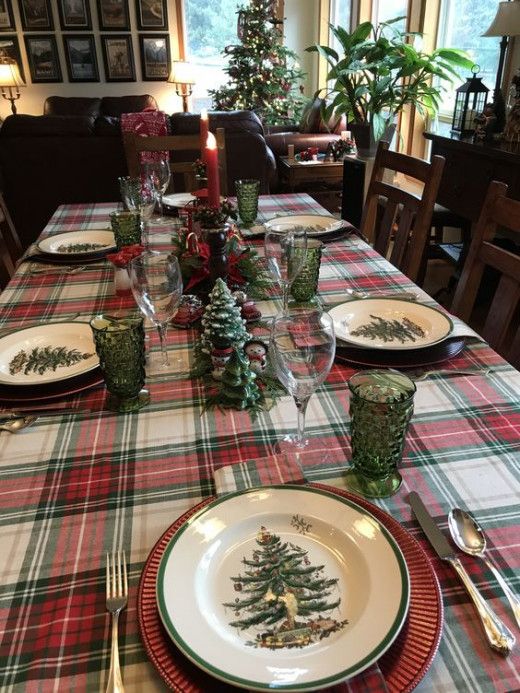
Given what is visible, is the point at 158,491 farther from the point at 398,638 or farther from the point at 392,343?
the point at 392,343

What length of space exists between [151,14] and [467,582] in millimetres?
7958

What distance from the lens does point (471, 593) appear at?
53cm

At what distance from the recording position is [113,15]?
22.7ft

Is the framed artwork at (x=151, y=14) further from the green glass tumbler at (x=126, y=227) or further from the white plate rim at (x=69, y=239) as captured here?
the green glass tumbler at (x=126, y=227)

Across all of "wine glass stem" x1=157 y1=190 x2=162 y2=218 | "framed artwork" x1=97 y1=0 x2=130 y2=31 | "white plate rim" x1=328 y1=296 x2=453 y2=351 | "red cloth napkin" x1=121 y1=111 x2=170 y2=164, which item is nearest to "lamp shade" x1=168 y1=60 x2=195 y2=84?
"framed artwork" x1=97 y1=0 x2=130 y2=31

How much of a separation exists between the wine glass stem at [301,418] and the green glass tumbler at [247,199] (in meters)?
1.02

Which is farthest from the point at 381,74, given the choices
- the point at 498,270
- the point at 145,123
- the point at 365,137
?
the point at 498,270

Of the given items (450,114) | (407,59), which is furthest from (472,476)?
(450,114)

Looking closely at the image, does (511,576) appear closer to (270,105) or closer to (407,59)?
(407,59)

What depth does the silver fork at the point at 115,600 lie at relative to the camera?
46 cm

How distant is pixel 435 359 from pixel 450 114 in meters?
3.85

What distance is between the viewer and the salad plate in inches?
57.6

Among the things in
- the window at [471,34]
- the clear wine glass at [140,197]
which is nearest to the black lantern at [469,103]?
the window at [471,34]

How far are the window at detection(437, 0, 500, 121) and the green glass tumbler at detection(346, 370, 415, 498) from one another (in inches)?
134
